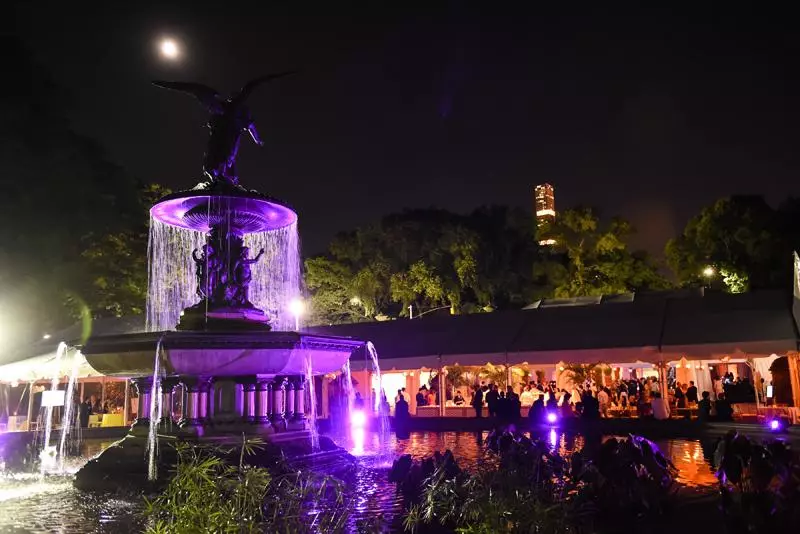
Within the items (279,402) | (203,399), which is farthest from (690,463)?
(203,399)

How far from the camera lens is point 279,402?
1097cm

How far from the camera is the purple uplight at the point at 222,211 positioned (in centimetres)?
1151

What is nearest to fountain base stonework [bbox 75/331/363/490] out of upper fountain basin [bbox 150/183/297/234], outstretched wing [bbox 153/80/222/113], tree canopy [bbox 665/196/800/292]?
upper fountain basin [bbox 150/183/297/234]

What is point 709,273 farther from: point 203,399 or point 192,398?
point 192,398

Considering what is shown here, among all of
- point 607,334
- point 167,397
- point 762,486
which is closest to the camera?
point 762,486

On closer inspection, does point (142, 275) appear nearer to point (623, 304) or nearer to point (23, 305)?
point (23, 305)

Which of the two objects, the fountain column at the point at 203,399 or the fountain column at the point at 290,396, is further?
the fountain column at the point at 290,396

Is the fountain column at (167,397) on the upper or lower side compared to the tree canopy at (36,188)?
lower

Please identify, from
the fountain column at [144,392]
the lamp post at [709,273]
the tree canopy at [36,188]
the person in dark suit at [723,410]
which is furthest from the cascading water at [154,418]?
the lamp post at [709,273]

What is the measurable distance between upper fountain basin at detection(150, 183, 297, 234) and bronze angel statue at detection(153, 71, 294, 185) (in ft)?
1.29

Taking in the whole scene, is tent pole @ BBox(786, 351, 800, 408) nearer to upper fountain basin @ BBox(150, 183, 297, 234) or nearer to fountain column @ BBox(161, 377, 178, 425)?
upper fountain basin @ BBox(150, 183, 297, 234)

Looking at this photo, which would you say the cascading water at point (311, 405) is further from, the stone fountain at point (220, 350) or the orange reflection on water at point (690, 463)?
the orange reflection on water at point (690, 463)

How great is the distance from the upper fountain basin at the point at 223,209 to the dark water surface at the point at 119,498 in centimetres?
471

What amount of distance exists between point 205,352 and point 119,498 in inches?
86.7
